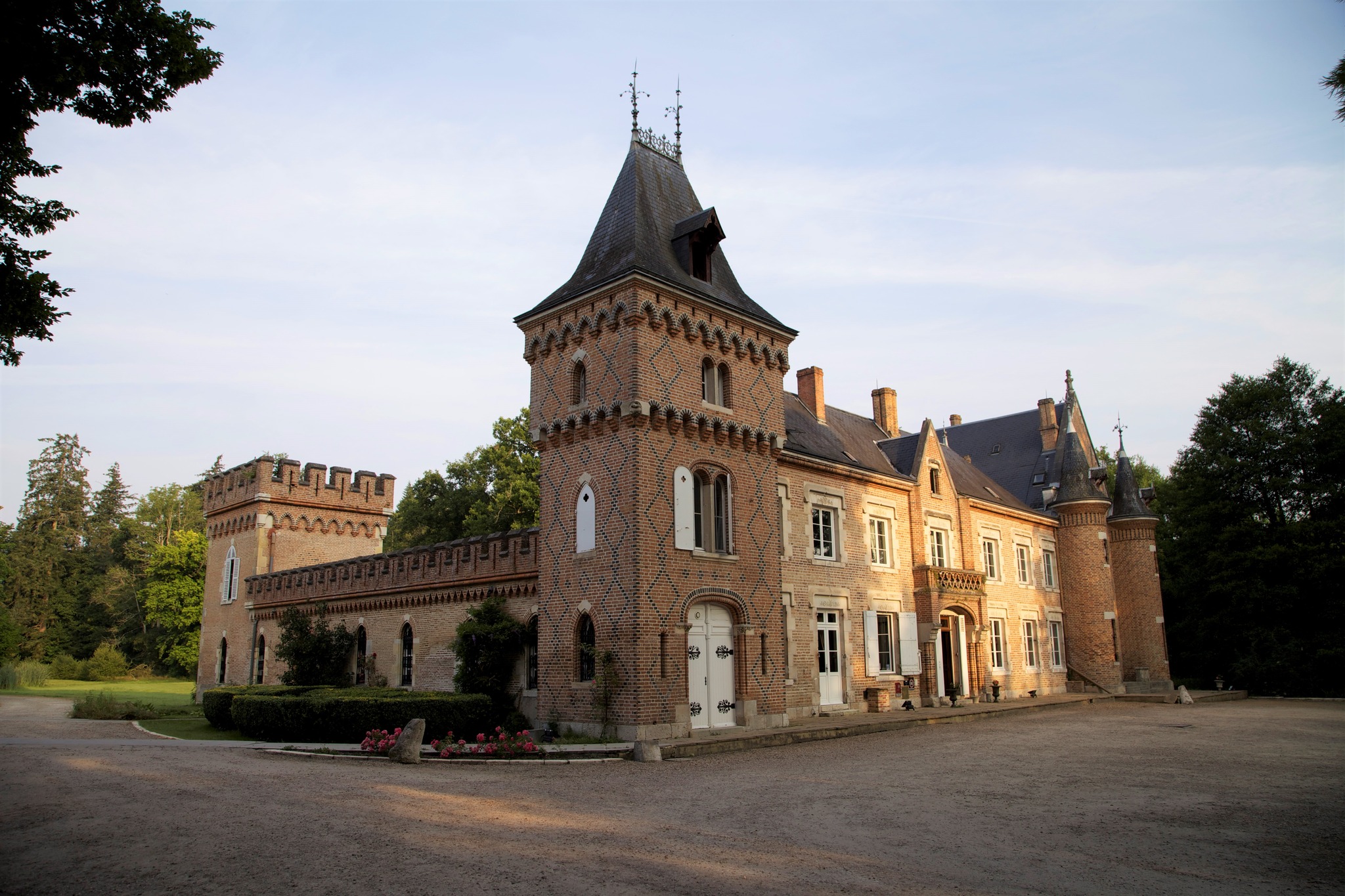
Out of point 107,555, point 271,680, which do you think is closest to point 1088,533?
point 271,680

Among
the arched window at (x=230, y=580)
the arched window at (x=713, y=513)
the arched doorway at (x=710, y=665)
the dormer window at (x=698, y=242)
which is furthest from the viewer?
the arched window at (x=230, y=580)

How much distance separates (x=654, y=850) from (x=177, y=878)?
382 centimetres

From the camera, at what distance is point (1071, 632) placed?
3362 centimetres

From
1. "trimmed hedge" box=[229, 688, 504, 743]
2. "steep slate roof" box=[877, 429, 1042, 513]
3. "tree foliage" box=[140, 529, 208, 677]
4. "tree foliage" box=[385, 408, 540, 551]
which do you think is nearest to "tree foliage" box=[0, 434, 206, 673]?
"tree foliage" box=[140, 529, 208, 677]

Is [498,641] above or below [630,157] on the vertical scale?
below

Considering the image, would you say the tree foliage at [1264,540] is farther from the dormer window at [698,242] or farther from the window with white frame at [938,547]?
the dormer window at [698,242]

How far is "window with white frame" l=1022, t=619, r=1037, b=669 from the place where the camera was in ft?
102

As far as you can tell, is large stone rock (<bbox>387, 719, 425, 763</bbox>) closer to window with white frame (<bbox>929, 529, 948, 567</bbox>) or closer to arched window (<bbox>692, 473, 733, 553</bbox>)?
arched window (<bbox>692, 473, 733, 553</bbox>)

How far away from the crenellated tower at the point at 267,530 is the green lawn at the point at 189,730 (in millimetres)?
7068

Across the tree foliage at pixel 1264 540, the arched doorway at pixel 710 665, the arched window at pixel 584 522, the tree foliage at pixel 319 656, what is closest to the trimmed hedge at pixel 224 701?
the tree foliage at pixel 319 656

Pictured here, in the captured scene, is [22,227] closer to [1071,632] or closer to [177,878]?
[177,878]

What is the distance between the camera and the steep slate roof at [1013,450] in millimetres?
35906

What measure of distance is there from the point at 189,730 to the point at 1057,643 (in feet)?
93.6

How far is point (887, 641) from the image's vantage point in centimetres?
2509
